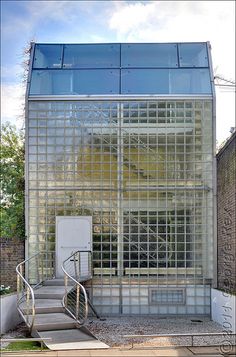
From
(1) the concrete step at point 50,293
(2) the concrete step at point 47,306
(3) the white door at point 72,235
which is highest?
(3) the white door at point 72,235

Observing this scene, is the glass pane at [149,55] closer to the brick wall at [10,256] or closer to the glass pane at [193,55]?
the glass pane at [193,55]

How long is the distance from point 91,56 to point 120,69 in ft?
3.37

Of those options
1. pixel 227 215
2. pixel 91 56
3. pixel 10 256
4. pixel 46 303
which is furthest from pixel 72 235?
pixel 91 56

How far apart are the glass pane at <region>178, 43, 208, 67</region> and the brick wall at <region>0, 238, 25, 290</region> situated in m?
7.22

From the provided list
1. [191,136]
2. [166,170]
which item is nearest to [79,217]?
[166,170]

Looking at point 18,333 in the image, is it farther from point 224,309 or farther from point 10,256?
point 224,309

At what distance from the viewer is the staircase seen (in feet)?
35.3

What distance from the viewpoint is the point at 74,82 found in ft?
53.2

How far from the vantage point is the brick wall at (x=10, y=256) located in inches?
617

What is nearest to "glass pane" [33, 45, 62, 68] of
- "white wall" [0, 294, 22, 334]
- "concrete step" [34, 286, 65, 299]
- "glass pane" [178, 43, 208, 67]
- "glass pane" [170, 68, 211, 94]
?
"glass pane" [170, 68, 211, 94]

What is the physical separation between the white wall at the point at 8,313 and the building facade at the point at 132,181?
95.5 inches

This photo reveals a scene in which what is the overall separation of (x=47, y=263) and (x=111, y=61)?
20.8 ft

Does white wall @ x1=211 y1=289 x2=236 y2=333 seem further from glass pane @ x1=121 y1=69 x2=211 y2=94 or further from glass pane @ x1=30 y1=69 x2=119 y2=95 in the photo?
glass pane @ x1=30 y1=69 x2=119 y2=95

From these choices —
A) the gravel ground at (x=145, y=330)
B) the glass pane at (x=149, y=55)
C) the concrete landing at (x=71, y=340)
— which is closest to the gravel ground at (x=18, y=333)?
the gravel ground at (x=145, y=330)
